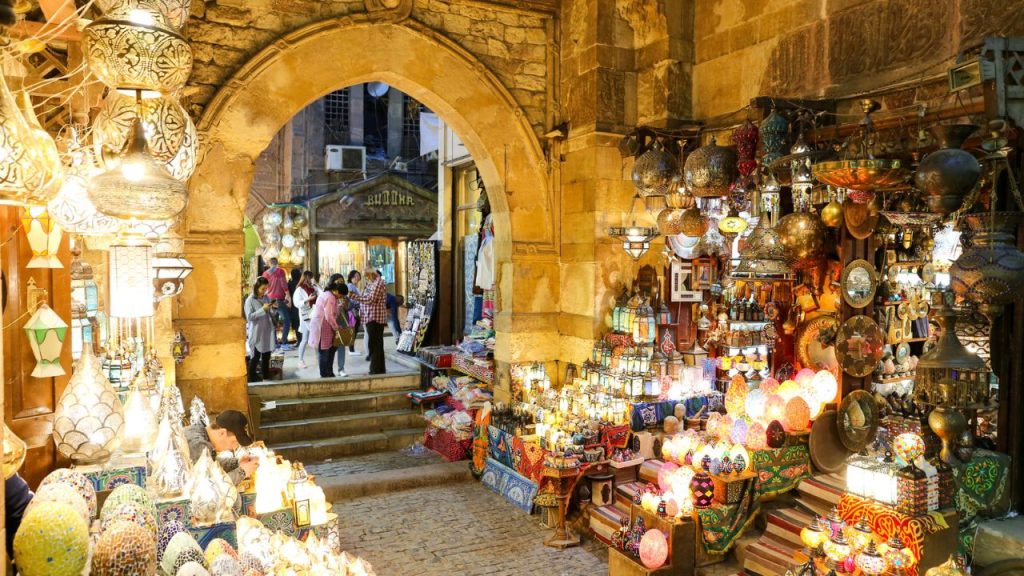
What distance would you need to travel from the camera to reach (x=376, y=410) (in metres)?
8.47

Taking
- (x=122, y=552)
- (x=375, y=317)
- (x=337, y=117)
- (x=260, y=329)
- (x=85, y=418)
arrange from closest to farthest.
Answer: (x=122, y=552), (x=85, y=418), (x=260, y=329), (x=375, y=317), (x=337, y=117)

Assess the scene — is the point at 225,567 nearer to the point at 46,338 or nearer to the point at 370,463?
the point at 46,338

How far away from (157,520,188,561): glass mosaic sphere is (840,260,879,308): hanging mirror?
4856 mm

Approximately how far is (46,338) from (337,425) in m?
5.30

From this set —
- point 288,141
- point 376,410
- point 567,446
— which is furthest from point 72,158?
point 288,141

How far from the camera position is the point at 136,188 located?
7.21 feet

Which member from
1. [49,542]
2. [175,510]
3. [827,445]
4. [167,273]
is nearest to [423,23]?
[167,273]

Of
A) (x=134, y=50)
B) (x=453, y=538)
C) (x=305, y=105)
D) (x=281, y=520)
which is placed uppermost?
(x=305, y=105)

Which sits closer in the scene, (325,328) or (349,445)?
(349,445)

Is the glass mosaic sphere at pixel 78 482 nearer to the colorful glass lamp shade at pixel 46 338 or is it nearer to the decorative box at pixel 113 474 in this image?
the decorative box at pixel 113 474

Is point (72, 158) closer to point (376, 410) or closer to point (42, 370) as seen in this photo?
point (42, 370)

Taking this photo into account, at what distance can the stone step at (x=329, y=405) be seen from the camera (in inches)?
308

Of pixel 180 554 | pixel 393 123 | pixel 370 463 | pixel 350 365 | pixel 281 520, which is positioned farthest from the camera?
pixel 393 123

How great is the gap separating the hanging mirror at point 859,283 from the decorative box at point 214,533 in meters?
4.65
